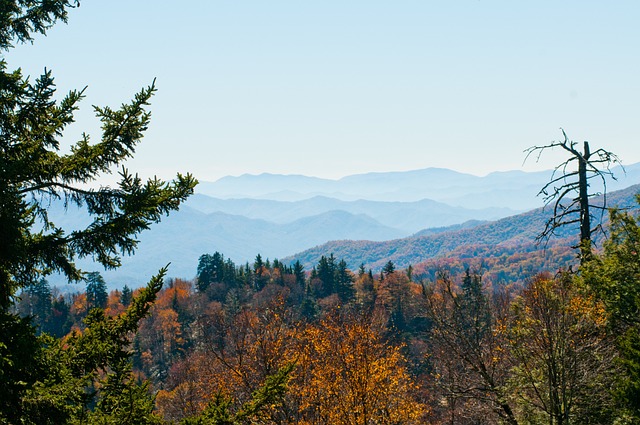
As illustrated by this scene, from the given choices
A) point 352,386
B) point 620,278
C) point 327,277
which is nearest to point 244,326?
point 352,386

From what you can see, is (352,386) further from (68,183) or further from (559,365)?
(68,183)

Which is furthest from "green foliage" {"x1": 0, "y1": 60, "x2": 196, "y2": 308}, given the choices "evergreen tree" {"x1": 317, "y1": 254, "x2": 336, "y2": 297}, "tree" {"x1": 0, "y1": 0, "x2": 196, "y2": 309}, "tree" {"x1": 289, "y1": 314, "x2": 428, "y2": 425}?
"evergreen tree" {"x1": 317, "y1": 254, "x2": 336, "y2": 297}

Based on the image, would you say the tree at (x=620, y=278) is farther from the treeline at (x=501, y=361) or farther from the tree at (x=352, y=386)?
the tree at (x=352, y=386)

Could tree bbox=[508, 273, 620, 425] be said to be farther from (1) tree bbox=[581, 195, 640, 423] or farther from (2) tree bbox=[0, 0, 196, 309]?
(2) tree bbox=[0, 0, 196, 309]

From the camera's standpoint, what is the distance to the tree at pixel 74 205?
6902 mm

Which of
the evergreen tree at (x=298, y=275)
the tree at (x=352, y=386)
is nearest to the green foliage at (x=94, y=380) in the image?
the tree at (x=352, y=386)

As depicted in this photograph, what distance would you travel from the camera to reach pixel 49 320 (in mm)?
114688

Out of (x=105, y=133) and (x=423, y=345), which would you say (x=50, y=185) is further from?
(x=423, y=345)

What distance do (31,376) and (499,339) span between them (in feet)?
51.2

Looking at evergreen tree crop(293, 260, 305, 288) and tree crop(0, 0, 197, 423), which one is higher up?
tree crop(0, 0, 197, 423)

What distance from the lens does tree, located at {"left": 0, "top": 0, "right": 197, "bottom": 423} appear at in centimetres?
690

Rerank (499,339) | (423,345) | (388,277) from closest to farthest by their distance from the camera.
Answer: (499,339) → (423,345) → (388,277)

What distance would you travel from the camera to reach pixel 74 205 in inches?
301

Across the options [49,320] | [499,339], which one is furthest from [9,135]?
[49,320]
